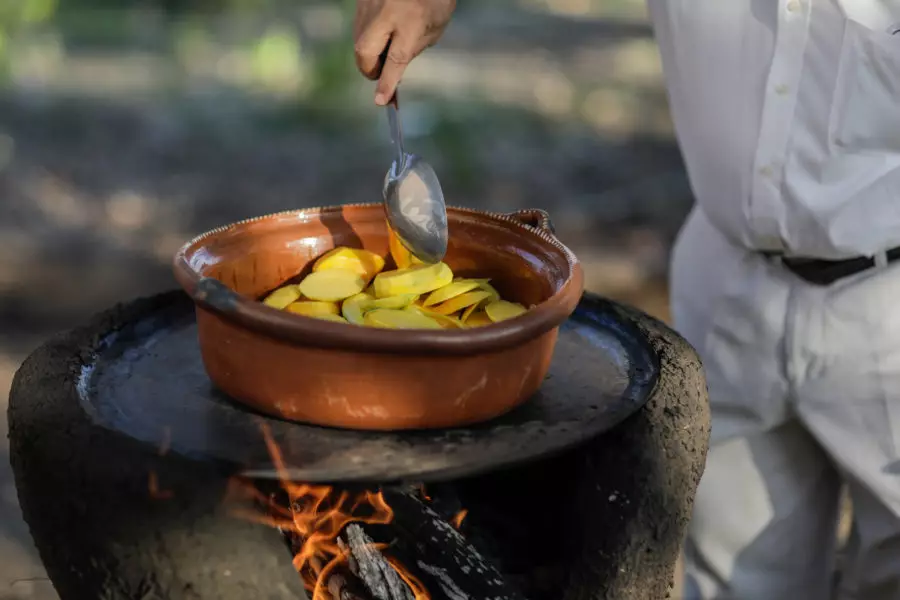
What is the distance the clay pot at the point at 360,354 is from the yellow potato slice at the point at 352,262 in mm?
75

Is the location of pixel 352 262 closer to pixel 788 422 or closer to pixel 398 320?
pixel 398 320

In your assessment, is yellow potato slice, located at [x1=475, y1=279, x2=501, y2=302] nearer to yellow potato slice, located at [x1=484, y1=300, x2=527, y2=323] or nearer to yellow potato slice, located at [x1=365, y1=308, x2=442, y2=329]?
yellow potato slice, located at [x1=484, y1=300, x2=527, y2=323]

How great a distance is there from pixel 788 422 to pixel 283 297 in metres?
0.87

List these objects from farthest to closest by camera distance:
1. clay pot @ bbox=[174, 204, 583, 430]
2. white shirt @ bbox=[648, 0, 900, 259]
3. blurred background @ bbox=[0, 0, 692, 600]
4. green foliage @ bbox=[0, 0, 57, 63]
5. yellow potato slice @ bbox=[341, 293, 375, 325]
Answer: green foliage @ bbox=[0, 0, 57, 63], blurred background @ bbox=[0, 0, 692, 600], white shirt @ bbox=[648, 0, 900, 259], yellow potato slice @ bbox=[341, 293, 375, 325], clay pot @ bbox=[174, 204, 583, 430]

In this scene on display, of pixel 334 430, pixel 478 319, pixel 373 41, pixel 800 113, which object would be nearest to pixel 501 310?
pixel 478 319

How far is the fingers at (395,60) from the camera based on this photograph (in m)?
1.13

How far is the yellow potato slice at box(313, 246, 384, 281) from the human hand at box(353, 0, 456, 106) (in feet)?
0.59

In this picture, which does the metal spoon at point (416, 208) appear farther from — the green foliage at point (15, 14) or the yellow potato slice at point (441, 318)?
the green foliage at point (15, 14)

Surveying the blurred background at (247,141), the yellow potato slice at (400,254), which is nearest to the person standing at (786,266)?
the yellow potato slice at (400,254)

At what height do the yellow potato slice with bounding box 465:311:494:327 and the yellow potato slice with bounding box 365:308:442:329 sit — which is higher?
the yellow potato slice with bounding box 365:308:442:329

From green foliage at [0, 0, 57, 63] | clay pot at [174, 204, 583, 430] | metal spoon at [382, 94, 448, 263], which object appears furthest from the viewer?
green foliage at [0, 0, 57, 63]

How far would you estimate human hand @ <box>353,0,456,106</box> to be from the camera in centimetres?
112

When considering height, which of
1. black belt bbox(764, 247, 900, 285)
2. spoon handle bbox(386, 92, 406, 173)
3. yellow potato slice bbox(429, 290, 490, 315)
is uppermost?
spoon handle bbox(386, 92, 406, 173)

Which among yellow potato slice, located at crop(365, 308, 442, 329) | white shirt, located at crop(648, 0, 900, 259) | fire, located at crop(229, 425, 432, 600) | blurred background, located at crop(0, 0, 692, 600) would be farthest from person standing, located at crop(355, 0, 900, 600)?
blurred background, located at crop(0, 0, 692, 600)
